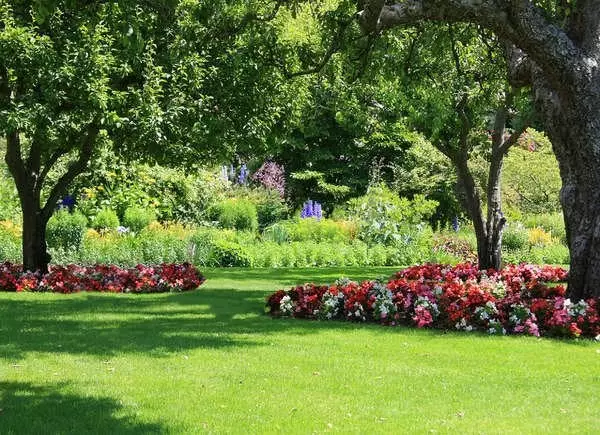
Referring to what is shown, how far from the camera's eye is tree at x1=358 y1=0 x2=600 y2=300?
7773 millimetres

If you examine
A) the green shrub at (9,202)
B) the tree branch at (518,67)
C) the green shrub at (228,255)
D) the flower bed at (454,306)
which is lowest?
the flower bed at (454,306)

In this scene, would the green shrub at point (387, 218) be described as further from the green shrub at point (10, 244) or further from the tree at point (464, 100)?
the green shrub at point (10, 244)

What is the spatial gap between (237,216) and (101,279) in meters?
9.25

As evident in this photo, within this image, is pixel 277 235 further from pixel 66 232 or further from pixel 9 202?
pixel 9 202

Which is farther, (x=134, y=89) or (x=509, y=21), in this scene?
(x=134, y=89)

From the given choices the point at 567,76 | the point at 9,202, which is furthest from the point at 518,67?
the point at 9,202

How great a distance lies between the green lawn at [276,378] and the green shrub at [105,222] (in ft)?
29.9

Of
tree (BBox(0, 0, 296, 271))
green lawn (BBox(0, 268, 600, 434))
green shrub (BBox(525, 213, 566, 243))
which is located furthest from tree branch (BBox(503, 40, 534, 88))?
green shrub (BBox(525, 213, 566, 243))

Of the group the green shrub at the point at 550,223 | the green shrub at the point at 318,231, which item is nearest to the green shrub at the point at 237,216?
the green shrub at the point at 318,231

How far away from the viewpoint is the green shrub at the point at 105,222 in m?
18.4

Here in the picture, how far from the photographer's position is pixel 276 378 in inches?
232

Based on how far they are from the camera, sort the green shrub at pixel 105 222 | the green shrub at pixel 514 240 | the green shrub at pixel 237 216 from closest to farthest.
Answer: the green shrub at pixel 105 222
the green shrub at pixel 514 240
the green shrub at pixel 237 216

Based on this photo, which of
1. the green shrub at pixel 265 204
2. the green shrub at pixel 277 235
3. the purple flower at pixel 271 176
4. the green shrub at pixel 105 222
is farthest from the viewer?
the purple flower at pixel 271 176

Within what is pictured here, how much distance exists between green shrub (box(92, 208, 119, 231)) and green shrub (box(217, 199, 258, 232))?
143 inches
